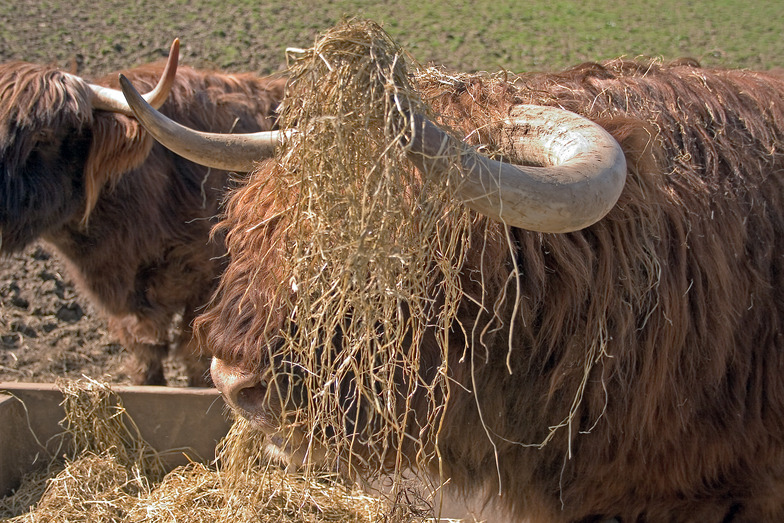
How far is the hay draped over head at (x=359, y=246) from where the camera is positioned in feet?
5.85

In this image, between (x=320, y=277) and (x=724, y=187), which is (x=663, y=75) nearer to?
(x=724, y=187)

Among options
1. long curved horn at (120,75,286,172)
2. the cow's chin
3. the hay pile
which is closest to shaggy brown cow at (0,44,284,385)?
the hay pile

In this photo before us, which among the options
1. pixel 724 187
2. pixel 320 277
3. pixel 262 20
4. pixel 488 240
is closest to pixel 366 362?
pixel 320 277

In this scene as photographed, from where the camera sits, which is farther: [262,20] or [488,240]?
[262,20]

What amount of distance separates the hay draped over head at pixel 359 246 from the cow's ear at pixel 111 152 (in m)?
2.53

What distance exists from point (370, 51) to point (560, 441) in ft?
4.63

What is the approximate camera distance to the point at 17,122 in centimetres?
415

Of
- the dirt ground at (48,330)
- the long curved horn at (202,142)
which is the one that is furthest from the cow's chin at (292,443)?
the dirt ground at (48,330)

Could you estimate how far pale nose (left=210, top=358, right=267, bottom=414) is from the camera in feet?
7.27

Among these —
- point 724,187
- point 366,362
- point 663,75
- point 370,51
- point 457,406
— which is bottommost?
point 457,406

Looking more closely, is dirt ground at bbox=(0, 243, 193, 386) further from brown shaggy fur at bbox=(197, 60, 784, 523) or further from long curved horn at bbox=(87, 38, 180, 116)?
brown shaggy fur at bbox=(197, 60, 784, 523)

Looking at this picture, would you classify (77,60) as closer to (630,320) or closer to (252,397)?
(252,397)

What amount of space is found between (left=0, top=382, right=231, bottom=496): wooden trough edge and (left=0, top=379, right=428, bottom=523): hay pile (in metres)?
0.06

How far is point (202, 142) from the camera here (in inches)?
97.9
